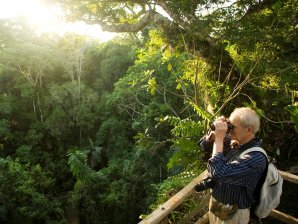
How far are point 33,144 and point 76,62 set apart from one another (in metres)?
6.40

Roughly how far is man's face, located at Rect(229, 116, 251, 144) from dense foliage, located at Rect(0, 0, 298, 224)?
1.65m

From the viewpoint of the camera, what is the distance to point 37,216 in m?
14.3

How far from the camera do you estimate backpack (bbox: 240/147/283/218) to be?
2160mm

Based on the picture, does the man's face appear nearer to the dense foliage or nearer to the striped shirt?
the striped shirt

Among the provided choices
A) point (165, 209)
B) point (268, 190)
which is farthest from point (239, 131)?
point (165, 209)

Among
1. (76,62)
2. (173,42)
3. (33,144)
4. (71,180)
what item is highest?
(173,42)

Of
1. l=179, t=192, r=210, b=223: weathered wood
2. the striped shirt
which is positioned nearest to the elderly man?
the striped shirt

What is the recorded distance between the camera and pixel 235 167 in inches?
80.4

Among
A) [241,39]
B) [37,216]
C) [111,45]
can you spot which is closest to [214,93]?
[241,39]

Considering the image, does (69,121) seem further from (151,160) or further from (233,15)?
(233,15)

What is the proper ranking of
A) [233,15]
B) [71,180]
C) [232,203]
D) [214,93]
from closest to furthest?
[232,203] → [233,15] → [214,93] → [71,180]

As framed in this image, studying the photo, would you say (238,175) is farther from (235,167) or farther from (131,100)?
(131,100)

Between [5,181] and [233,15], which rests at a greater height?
[233,15]

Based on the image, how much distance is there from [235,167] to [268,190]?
400 millimetres
